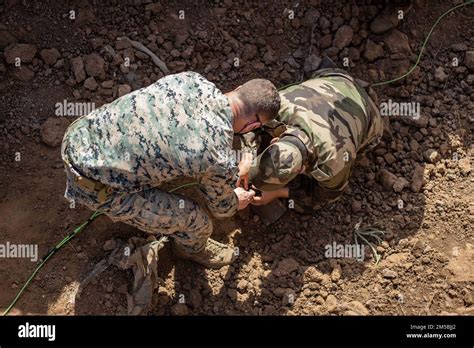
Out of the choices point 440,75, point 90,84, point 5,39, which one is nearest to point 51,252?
point 90,84

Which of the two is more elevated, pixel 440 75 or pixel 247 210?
pixel 440 75

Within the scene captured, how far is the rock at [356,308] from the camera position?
4.74m

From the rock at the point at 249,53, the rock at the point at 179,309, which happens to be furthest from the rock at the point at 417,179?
the rock at the point at 179,309

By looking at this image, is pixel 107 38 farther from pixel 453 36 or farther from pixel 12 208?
pixel 453 36

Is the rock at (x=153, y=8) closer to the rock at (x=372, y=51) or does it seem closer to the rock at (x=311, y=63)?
the rock at (x=311, y=63)

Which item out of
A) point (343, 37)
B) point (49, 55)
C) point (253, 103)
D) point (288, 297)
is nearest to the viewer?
point (253, 103)

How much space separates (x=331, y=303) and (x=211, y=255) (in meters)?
0.99

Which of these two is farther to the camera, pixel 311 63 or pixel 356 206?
pixel 311 63

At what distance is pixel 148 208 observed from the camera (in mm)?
4055

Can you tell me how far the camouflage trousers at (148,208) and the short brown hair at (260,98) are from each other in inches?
31.2

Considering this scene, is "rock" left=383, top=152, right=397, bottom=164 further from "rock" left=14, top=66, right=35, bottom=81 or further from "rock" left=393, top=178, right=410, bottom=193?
"rock" left=14, top=66, right=35, bottom=81

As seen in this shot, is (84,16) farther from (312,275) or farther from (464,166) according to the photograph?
(464,166)

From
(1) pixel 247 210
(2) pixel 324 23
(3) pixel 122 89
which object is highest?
(2) pixel 324 23

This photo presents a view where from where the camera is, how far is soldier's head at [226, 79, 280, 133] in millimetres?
3879
